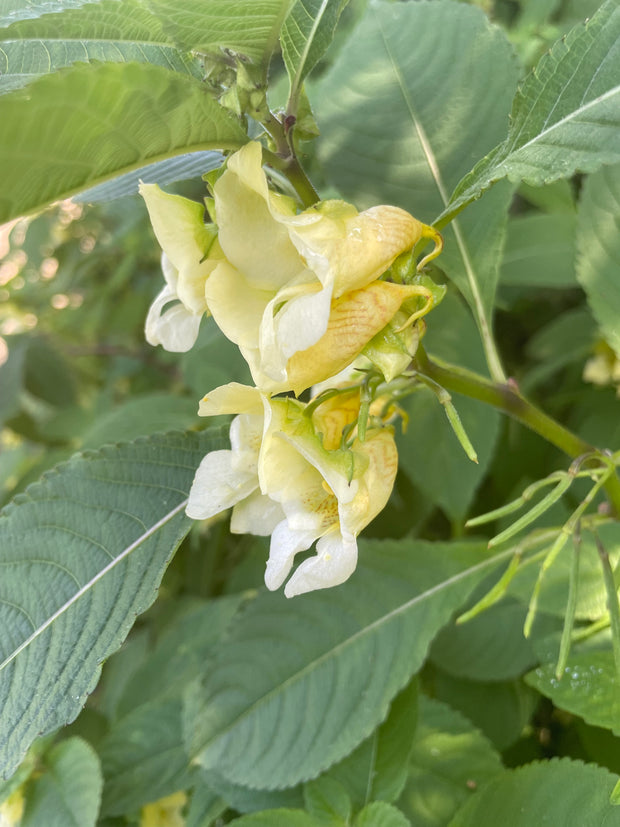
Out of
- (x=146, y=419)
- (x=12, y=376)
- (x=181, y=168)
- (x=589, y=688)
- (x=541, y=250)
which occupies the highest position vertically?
(x=181, y=168)

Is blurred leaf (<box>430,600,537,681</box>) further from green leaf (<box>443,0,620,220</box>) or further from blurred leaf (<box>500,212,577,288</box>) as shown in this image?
green leaf (<box>443,0,620,220</box>)

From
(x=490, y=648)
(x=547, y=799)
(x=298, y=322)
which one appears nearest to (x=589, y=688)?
(x=547, y=799)

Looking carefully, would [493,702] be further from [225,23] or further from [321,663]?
[225,23]

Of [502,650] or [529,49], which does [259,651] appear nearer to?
[502,650]

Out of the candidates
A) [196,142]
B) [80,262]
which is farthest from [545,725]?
[80,262]

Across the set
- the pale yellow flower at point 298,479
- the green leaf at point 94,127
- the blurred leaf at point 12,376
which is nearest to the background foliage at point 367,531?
the green leaf at point 94,127

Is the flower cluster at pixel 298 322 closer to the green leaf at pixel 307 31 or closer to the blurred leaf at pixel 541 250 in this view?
the green leaf at pixel 307 31

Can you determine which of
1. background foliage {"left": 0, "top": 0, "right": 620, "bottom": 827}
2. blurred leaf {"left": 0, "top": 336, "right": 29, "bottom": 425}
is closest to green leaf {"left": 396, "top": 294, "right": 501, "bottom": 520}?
background foliage {"left": 0, "top": 0, "right": 620, "bottom": 827}
